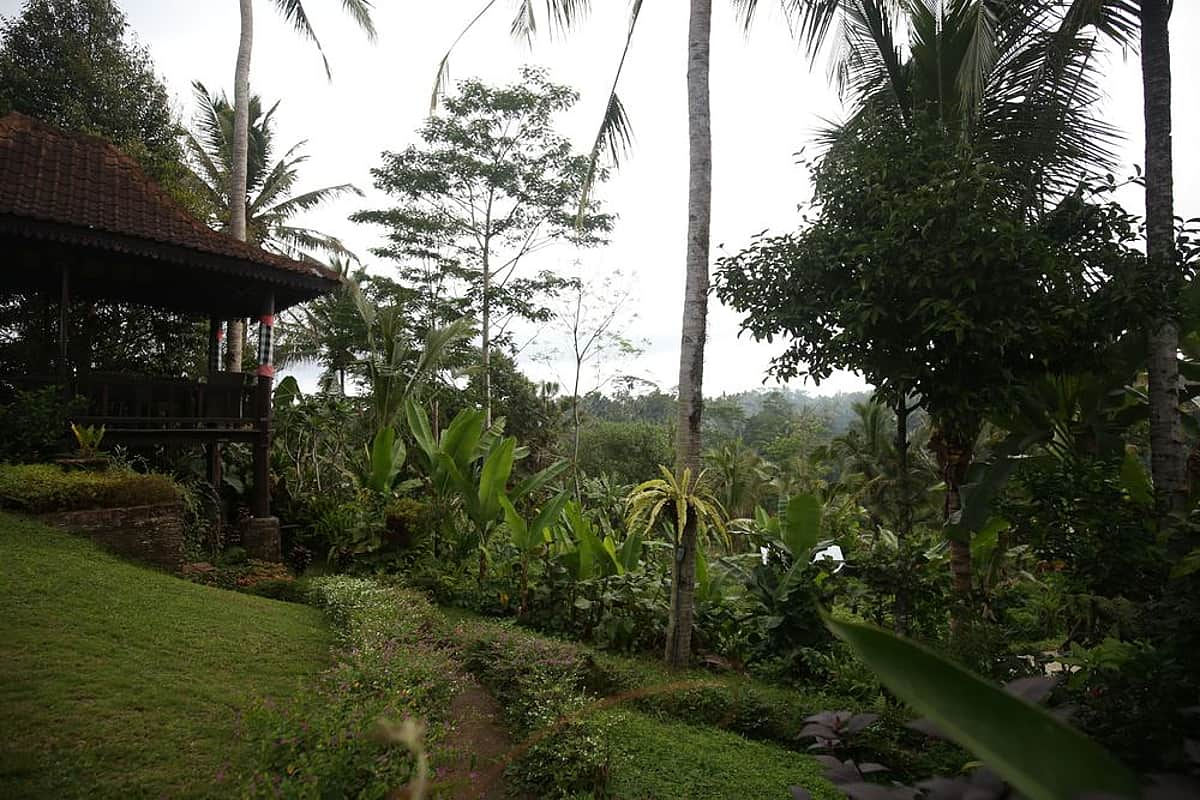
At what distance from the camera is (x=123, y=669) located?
3.55 m

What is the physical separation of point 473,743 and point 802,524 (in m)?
3.14

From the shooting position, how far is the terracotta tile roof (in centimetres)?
694

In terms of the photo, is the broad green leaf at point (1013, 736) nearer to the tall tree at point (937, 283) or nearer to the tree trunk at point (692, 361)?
the tall tree at point (937, 283)

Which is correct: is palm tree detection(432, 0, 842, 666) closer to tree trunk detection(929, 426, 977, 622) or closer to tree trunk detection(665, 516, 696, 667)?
tree trunk detection(665, 516, 696, 667)

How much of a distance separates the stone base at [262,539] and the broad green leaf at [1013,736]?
8.77 m

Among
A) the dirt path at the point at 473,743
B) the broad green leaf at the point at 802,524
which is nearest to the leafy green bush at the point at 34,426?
the dirt path at the point at 473,743

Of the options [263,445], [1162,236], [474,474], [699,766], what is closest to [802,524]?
[699,766]

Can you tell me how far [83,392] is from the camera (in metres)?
7.25

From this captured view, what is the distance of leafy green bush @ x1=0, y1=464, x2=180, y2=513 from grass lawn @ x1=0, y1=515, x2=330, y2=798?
307 mm

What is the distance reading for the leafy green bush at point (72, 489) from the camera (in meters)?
5.69

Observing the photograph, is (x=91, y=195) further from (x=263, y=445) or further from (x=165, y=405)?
(x=263, y=445)

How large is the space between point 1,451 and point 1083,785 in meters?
8.32

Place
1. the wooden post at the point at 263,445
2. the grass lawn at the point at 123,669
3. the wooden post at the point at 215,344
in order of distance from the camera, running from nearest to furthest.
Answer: the grass lawn at the point at 123,669 → the wooden post at the point at 263,445 → the wooden post at the point at 215,344

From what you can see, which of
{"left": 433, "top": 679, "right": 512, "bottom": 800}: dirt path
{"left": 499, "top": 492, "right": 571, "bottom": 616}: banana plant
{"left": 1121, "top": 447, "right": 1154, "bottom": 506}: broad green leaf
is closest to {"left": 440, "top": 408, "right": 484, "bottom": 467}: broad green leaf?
{"left": 499, "top": 492, "right": 571, "bottom": 616}: banana plant
